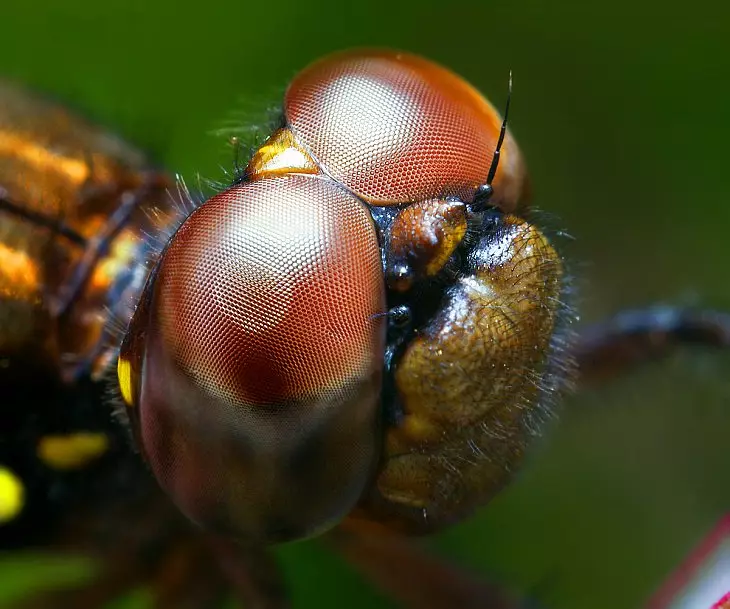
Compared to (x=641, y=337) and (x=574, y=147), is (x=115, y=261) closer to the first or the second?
(x=641, y=337)

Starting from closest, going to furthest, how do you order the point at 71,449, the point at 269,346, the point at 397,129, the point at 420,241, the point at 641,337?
the point at 269,346 → the point at 420,241 → the point at 397,129 → the point at 71,449 → the point at 641,337

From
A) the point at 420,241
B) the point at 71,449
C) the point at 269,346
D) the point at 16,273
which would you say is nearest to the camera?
the point at 269,346

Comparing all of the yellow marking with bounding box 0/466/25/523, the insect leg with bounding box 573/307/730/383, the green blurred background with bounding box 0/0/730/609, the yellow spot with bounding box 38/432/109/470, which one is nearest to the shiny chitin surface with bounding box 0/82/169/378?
the yellow spot with bounding box 38/432/109/470

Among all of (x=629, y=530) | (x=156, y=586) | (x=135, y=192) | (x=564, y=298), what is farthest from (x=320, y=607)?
(x=564, y=298)

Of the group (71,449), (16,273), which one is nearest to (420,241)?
(16,273)

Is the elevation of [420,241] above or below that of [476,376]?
above

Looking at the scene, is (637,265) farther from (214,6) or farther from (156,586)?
(156,586)

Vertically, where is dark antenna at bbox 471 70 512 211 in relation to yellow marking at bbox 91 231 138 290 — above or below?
above

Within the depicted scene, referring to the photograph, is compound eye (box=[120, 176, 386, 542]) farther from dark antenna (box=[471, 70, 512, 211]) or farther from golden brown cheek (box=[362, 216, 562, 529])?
dark antenna (box=[471, 70, 512, 211])
